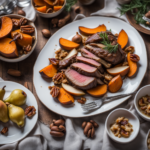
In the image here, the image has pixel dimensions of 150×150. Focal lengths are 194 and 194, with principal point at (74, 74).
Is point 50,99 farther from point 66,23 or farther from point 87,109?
point 66,23

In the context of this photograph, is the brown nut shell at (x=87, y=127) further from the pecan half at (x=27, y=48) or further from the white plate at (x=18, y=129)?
the pecan half at (x=27, y=48)

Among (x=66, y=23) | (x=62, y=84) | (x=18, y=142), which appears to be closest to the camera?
(x=18, y=142)

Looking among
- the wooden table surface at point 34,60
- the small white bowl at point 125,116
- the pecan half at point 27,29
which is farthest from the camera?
the pecan half at point 27,29

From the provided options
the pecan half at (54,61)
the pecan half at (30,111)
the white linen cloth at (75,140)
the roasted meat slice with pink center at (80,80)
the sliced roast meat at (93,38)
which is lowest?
the white linen cloth at (75,140)

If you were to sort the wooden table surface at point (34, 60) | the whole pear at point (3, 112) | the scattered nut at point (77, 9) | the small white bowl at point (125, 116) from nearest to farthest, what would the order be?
the small white bowl at point (125, 116) < the whole pear at point (3, 112) < the wooden table surface at point (34, 60) < the scattered nut at point (77, 9)

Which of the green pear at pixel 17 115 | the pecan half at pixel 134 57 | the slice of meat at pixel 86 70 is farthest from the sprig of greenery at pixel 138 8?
the green pear at pixel 17 115

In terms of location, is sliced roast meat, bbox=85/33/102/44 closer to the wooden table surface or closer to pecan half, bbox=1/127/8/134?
the wooden table surface

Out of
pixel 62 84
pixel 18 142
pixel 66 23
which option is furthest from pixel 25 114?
pixel 66 23

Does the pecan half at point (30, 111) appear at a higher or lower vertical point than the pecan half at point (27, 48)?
lower

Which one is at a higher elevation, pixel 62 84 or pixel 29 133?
pixel 62 84
